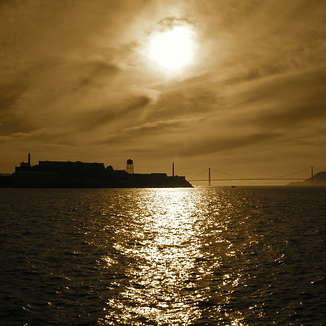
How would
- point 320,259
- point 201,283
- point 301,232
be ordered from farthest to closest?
point 301,232, point 320,259, point 201,283

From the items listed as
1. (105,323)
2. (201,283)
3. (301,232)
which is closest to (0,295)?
(105,323)

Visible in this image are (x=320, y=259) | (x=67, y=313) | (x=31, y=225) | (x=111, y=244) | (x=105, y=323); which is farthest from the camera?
(x=31, y=225)

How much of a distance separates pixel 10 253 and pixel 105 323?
55.1 ft

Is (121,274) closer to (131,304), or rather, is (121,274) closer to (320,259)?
(131,304)

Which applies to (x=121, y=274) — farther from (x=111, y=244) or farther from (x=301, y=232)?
(x=301, y=232)

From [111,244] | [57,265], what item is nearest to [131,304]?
[57,265]

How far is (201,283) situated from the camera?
20453mm

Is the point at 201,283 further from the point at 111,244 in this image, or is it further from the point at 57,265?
the point at 111,244

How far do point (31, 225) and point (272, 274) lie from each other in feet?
117

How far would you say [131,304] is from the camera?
1673 cm

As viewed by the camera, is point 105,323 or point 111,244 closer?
point 105,323

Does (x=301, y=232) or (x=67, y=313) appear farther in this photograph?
(x=301, y=232)

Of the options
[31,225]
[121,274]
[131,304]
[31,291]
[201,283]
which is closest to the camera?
[131,304]

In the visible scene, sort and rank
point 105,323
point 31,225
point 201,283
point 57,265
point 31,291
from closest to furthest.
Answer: point 105,323, point 31,291, point 201,283, point 57,265, point 31,225
